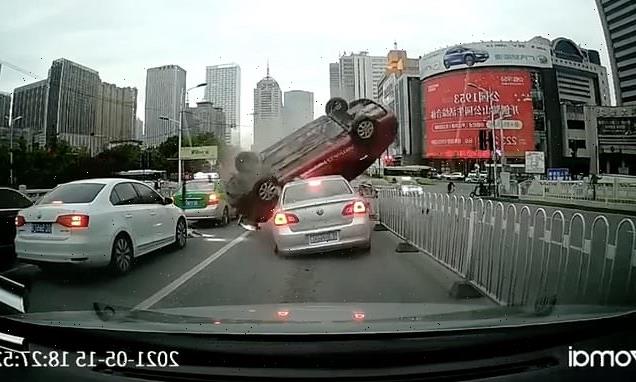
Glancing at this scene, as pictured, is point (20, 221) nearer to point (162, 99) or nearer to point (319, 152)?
point (162, 99)

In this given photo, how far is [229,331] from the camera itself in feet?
6.81

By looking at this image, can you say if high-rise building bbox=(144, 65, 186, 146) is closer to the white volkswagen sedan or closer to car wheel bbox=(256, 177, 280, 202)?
the white volkswagen sedan

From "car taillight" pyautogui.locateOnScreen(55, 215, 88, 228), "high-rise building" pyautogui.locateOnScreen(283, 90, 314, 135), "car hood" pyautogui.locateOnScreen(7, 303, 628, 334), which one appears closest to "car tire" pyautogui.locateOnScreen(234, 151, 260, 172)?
"high-rise building" pyautogui.locateOnScreen(283, 90, 314, 135)

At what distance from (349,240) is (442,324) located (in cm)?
336

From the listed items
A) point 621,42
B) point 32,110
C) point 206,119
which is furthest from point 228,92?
point 621,42

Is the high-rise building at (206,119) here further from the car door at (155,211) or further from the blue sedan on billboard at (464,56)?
the blue sedan on billboard at (464,56)

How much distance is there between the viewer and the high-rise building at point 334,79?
3909 mm

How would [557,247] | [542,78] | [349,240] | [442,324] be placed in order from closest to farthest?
1. [442,324]
2. [542,78]
3. [557,247]
4. [349,240]

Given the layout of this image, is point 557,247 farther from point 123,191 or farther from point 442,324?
point 123,191

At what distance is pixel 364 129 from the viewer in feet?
16.3

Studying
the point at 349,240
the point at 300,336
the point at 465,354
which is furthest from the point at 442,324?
the point at 349,240

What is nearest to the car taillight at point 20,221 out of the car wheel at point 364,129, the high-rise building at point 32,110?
the high-rise building at point 32,110

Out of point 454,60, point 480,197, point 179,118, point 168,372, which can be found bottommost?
point 168,372

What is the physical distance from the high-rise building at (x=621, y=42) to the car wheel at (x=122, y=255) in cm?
344
